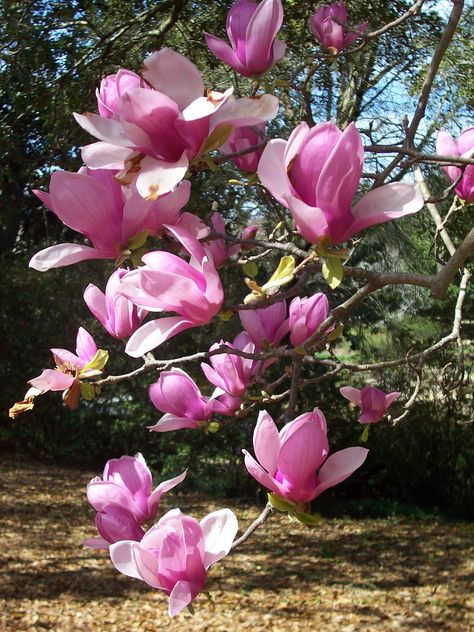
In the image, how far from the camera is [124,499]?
2.54 ft

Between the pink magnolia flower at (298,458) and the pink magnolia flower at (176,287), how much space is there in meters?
0.13

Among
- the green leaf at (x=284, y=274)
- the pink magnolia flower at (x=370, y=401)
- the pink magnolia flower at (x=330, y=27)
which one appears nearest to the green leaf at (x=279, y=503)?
the green leaf at (x=284, y=274)

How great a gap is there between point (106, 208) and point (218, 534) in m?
0.31

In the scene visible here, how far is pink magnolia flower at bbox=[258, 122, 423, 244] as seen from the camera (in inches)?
19.8

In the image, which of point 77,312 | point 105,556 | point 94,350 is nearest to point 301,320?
point 94,350

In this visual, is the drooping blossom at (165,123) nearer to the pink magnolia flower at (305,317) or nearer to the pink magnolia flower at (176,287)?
the pink magnolia flower at (176,287)

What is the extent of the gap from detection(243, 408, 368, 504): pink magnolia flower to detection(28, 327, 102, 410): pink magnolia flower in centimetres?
23

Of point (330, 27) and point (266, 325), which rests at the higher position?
point (330, 27)

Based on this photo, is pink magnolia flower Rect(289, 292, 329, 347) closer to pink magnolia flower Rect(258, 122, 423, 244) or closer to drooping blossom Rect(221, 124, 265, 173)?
drooping blossom Rect(221, 124, 265, 173)

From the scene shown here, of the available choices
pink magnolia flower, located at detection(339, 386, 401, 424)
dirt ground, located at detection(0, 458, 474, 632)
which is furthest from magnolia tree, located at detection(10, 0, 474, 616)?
dirt ground, located at detection(0, 458, 474, 632)

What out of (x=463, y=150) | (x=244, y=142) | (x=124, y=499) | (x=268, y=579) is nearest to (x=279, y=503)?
(x=124, y=499)

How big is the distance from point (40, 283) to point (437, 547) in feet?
10.8

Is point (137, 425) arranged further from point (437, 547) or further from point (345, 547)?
point (437, 547)

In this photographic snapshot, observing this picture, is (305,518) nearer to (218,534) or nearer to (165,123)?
(218,534)
